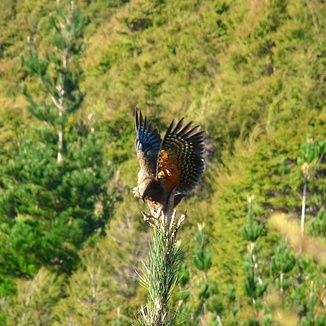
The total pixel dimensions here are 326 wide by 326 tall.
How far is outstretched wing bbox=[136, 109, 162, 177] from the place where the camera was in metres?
5.80

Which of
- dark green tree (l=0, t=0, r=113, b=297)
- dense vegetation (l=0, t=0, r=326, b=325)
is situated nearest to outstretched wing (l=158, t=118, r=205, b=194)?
dense vegetation (l=0, t=0, r=326, b=325)

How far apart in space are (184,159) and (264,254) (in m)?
23.0

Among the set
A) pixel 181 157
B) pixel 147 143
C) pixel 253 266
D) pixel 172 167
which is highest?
pixel 253 266

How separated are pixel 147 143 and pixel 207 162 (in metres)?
31.7

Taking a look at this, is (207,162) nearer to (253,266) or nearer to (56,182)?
(56,182)

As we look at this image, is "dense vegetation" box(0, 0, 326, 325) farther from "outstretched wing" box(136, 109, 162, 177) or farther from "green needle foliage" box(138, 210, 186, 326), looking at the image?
"green needle foliage" box(138, 210, 186, 326)

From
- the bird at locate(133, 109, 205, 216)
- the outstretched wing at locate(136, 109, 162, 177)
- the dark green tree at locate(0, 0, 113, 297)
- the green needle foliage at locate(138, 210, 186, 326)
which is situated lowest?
the green needle foliage at locate(138, 210, 186, 326)

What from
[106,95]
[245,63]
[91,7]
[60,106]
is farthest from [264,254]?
[91,7]

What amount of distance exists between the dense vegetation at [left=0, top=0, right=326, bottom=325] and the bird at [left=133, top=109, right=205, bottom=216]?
13.6 ft

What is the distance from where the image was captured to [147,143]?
6.12m

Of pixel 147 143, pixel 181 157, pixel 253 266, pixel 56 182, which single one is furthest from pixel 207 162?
pixel 181 157

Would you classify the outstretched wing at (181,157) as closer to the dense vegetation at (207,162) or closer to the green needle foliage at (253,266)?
the dense vegetation at (207,162)

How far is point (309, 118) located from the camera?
31.9 meters

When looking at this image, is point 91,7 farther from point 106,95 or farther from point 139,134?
point 139,134
